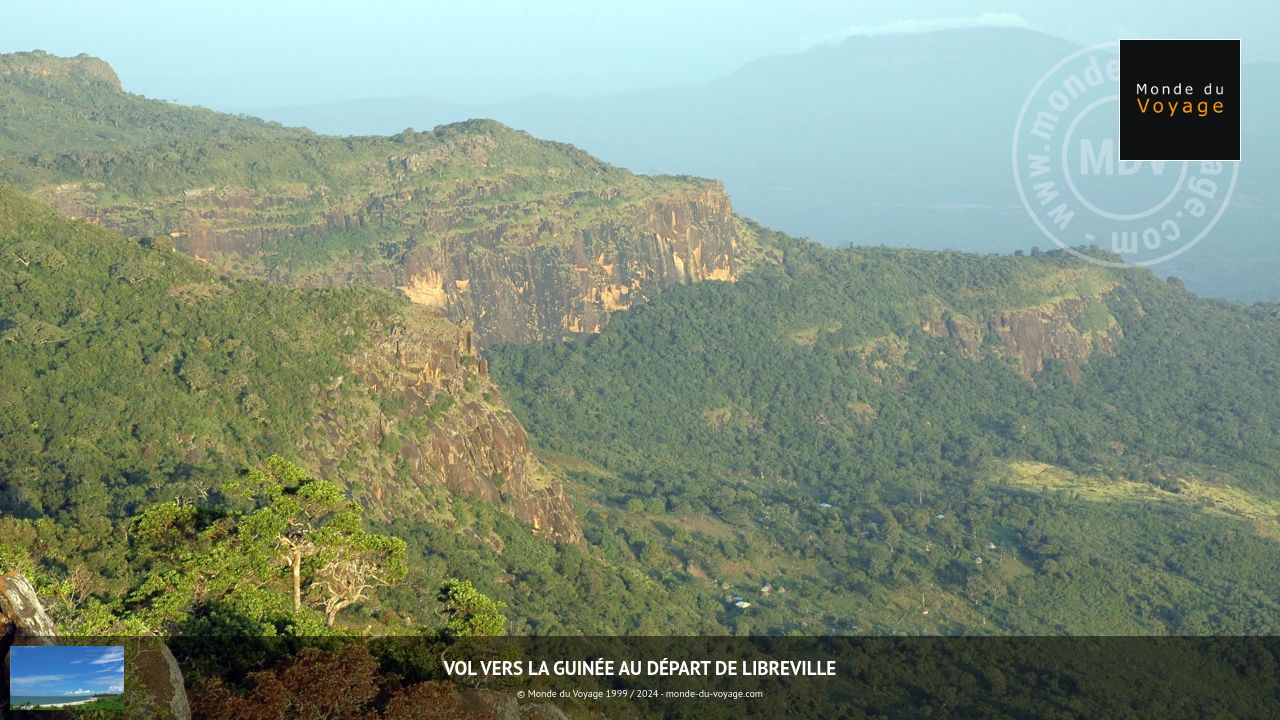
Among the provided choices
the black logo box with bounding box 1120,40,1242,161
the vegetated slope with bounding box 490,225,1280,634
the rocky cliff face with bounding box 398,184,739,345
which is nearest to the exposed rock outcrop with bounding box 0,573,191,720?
the vegetated slope with bounding box 490,225,1280,634

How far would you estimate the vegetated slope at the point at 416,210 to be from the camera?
10025 cm

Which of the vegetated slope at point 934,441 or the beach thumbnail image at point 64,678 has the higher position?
the beach thumbnail image at point 64,678

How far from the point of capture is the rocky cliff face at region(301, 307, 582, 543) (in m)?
63.4

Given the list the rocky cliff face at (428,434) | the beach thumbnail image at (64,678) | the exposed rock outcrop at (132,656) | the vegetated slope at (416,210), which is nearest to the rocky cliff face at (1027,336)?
the vegetated slope at (416,210)

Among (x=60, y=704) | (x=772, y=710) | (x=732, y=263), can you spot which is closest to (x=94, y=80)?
(x=732, y=263)

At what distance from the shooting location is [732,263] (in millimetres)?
125000

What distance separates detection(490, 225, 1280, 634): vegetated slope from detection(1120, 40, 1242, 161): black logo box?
83.8ft

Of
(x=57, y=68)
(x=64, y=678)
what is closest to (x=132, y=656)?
(x=64, y=678)

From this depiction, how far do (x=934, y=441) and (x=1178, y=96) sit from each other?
119 feet

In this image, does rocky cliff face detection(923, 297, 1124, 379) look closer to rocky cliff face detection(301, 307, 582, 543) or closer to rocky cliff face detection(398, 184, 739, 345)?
rocky cliff face detection(398, 184, 739, 345)

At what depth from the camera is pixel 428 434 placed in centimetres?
6731

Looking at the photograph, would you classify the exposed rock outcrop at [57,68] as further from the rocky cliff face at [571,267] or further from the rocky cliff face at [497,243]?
the rocky cliff face at [571,267]

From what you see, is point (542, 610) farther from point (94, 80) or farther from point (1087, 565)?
point (94, 80)

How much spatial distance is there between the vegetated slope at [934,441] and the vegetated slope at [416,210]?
4801 mm
